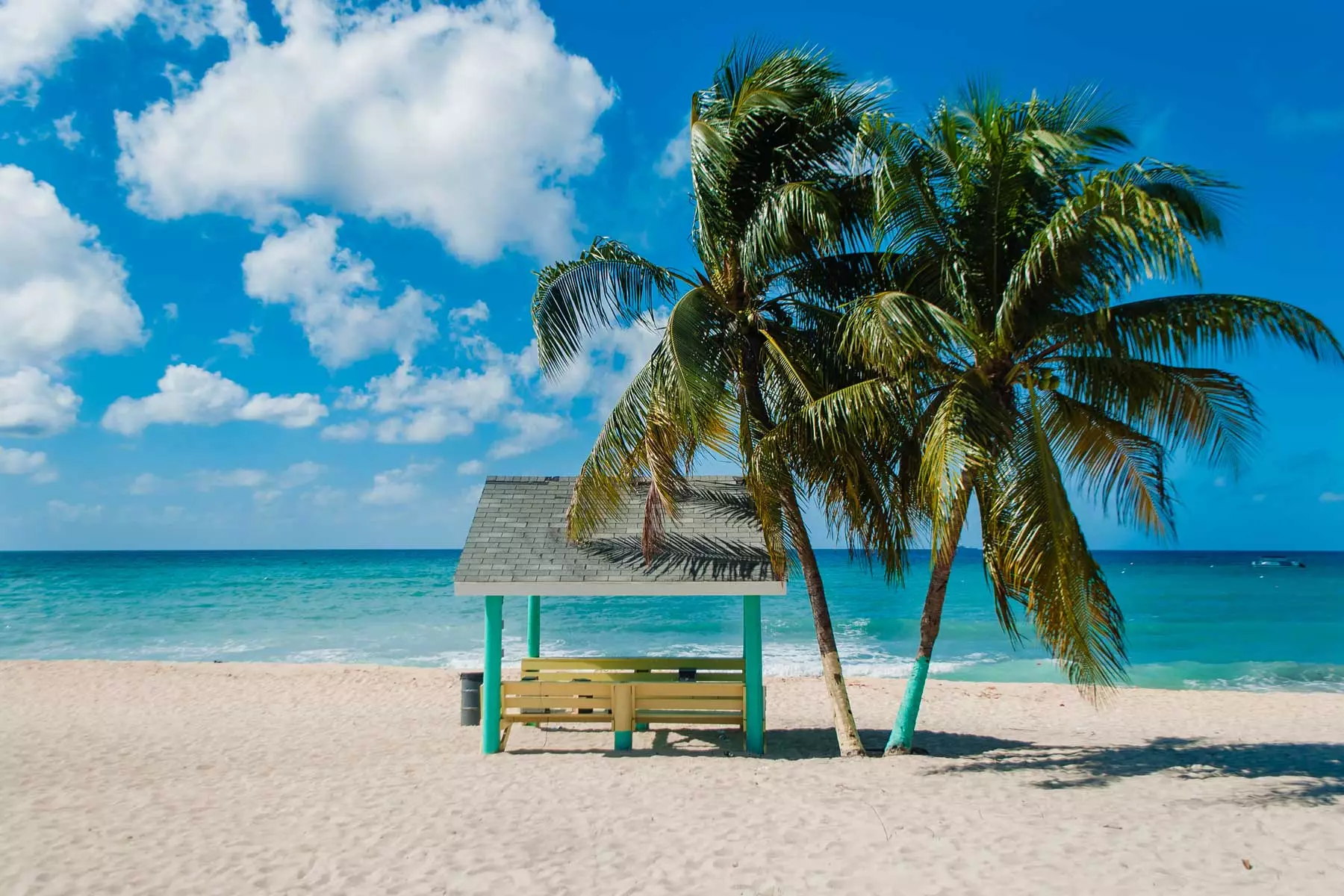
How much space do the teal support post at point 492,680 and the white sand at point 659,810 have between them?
11.6 inches

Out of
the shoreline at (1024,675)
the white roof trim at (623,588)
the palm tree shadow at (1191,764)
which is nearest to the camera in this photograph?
the palm tree shadow at (1191,764)

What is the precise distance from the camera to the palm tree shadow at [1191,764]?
762 centimetres

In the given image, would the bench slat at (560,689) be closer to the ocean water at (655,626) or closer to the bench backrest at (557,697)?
the bench backrest at (557,697)

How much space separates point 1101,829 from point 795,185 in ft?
20.2

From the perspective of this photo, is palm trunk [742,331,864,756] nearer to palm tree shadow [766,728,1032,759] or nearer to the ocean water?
palm tree shadow [766,728,1032,759]

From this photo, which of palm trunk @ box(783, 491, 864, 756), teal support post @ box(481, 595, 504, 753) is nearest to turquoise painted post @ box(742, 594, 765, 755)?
palm trunk @ box(783, 491, 864, 756)

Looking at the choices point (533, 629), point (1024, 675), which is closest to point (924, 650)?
point (533, 629)

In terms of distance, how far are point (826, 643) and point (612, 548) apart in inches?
106

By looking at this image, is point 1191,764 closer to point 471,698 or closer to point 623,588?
point 623,588

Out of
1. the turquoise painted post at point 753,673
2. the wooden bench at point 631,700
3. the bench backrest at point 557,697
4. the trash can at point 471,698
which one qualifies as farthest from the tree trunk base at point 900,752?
the trash can at point 471,698

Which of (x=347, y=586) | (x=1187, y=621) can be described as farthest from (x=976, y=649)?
(x=347, y=586)

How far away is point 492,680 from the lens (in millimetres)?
9211

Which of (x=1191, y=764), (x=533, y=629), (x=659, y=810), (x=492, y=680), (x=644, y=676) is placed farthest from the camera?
(x=533, y=629)

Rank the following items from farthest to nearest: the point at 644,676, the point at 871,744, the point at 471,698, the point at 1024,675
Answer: the point at 1024,675, the point at 471,698, the point at 871,744, the point at 644,676
